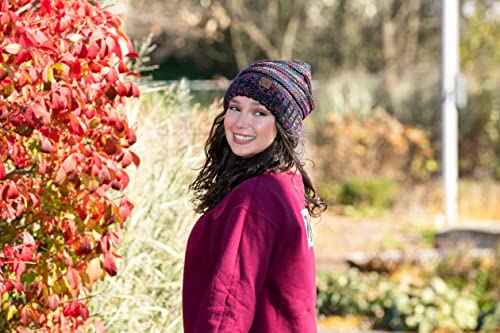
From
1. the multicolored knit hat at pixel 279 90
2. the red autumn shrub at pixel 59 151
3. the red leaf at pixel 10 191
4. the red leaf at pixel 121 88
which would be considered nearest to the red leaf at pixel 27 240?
the red autumn shrub at pixel 59 151

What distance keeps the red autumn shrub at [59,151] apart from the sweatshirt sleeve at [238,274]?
2.71 feet

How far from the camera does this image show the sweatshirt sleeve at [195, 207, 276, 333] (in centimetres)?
238

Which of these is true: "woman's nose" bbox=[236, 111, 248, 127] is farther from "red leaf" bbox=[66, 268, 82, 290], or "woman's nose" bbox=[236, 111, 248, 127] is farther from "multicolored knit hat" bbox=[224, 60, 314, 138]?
"red leaf" bbox=[66, 268, 82, 290]

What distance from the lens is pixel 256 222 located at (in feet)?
8.05

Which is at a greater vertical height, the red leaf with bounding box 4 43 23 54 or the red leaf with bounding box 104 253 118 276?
the red leaf with bounding box 4 43 23 54

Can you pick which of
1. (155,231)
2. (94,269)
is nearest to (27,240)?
(94,269)

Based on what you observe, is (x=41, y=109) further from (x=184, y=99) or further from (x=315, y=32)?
(x=315, y=32)

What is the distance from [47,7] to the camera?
A: 3199 mm

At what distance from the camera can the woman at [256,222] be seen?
2.40m

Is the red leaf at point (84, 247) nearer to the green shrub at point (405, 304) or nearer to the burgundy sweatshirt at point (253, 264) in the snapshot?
the burgundy sweatshirt at point (253, 264)

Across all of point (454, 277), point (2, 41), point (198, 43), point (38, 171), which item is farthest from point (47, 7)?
point (198, 43)

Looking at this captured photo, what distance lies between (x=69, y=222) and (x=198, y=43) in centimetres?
2079

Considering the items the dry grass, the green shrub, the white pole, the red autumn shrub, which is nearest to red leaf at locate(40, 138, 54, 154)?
the red autumn shrub

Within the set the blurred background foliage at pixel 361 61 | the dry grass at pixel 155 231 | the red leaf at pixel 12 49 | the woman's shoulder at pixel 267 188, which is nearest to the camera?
the woman's shoulder at pixel 267 188
